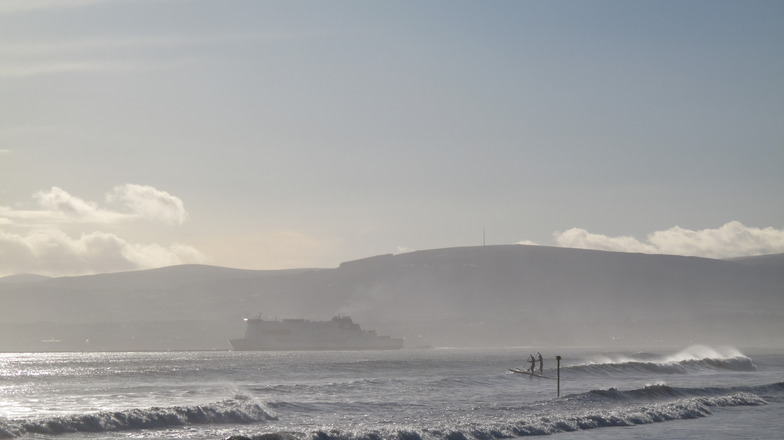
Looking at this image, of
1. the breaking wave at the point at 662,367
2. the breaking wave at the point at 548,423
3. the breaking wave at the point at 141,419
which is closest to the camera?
the breaking wave at the point at 548,423

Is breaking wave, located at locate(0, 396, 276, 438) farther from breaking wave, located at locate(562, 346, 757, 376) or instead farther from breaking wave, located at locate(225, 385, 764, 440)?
breaking wave, located at locate(562, 346, 757, 376)

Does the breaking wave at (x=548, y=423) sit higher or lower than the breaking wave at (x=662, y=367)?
lower

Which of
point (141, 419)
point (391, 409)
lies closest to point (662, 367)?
point (391, 409)

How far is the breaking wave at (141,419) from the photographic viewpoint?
4053cm

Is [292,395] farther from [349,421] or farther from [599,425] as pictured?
[599,425]

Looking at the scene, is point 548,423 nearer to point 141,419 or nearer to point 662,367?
point 141,419

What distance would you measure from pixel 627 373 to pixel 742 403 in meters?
31.6

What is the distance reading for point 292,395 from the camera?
192 ft

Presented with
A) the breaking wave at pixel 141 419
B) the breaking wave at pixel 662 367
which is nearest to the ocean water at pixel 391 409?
the breaking wave at pixel 141 419

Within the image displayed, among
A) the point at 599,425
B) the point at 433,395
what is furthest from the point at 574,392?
the point at 599,425

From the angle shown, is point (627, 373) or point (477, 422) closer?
point (477, 422)

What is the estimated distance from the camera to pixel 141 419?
141 ft

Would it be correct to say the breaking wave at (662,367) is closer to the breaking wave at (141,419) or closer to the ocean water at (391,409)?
the ocean water at (391,409)

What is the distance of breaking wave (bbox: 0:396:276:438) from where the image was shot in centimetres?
4053
